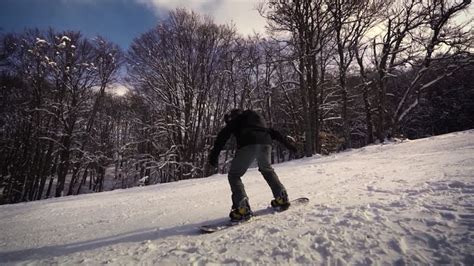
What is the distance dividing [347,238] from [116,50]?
27073 mm

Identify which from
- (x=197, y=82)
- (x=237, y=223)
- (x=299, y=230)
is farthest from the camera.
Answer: (x=197, y=82)

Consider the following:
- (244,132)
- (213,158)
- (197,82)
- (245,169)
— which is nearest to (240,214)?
(245,169)

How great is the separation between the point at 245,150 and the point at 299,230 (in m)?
1.53

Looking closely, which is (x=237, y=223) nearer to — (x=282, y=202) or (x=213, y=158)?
(x=282, y=202)

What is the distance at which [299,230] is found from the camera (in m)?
3.27

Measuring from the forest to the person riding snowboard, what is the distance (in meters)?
11.1

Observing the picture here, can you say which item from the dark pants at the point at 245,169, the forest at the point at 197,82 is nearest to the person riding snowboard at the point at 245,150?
the dark pants at the point at 245,169

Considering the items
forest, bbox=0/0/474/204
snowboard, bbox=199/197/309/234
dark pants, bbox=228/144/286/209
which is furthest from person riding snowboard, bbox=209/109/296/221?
forest, bbox=0/0/474/204

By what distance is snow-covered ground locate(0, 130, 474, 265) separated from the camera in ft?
8.61

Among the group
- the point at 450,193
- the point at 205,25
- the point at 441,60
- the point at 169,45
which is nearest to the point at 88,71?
the point at 169,45

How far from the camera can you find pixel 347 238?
288 cm

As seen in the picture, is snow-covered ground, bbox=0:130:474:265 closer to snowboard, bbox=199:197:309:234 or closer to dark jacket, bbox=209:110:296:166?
snowboard, bbox=199:197:309:234

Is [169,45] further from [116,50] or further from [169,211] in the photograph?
[169,211]

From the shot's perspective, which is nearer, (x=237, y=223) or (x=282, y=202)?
(x=237, y=223)
